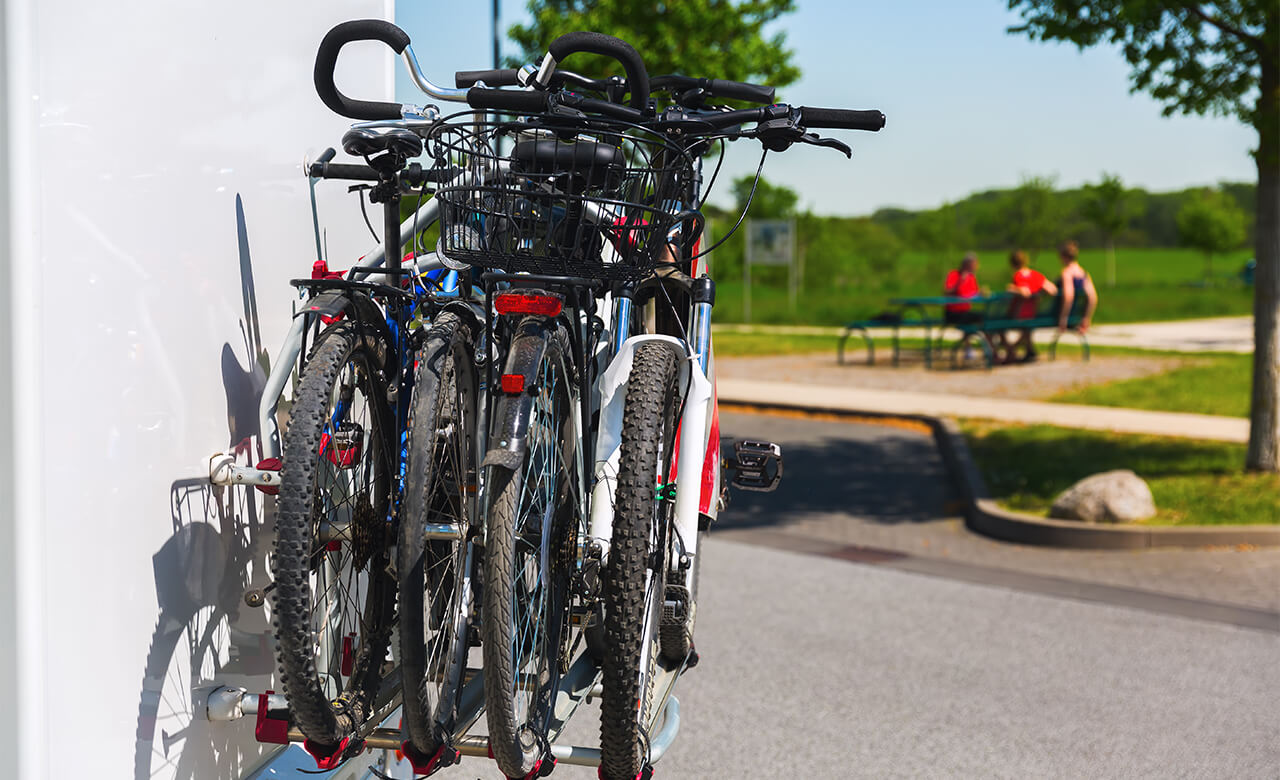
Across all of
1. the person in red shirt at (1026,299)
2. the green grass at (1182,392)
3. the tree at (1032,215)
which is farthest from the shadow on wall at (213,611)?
the tree at (1032,215)

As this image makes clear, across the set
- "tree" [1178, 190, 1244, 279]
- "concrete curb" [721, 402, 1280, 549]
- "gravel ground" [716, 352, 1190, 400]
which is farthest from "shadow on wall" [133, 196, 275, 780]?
→ "tree" [1178, 190, 1244, 279]

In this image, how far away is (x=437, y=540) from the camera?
2.59m

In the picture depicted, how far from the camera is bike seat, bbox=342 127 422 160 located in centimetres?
267

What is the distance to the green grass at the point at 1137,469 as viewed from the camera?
27.7ft

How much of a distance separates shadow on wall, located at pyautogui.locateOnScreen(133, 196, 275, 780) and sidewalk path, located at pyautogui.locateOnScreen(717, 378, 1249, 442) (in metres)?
10.3

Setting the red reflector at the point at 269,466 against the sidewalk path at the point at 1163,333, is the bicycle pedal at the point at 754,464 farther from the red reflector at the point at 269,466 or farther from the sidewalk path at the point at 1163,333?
the sidewalk path at the point at 1163,333

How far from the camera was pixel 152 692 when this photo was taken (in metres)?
2.25

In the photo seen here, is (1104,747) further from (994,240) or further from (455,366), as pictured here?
(994,240)

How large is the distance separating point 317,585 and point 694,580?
1.11 metres

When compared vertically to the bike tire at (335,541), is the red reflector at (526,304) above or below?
above

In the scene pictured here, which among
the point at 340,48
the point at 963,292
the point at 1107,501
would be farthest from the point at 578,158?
the point at 963,292

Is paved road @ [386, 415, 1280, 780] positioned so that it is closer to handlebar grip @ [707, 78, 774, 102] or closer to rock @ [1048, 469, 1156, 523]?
rock @ [1048, 469, 1156, 523]

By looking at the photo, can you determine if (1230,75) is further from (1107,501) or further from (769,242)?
(769,242)

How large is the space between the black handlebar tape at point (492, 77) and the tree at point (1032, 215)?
42624mm
